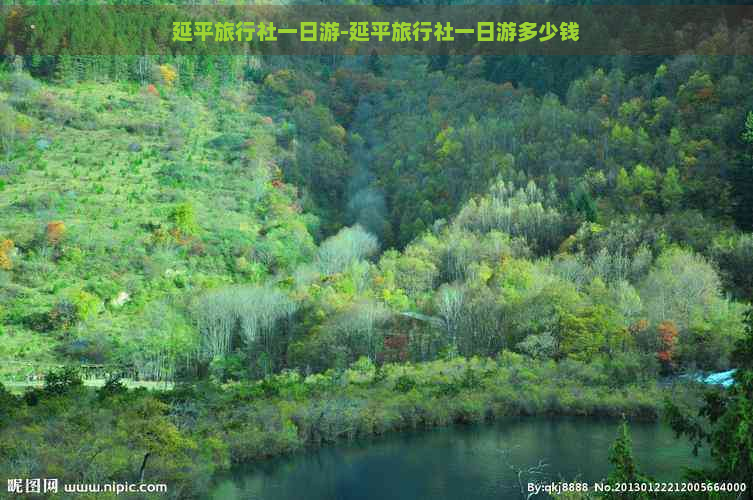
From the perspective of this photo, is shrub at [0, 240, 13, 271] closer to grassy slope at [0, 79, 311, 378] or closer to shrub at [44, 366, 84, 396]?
grassy slope at [0, 79, 311, 378]

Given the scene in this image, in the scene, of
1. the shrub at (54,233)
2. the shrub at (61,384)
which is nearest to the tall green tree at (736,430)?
the shrub at (61,384)

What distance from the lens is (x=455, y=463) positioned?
183ft

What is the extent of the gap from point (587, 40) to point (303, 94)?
40682 millimetres

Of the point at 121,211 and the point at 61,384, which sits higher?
the point at 121,211

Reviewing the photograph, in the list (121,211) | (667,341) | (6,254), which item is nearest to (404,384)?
(667,341)

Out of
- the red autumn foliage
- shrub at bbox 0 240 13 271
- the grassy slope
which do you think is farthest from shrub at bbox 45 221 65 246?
the red autumn foliage

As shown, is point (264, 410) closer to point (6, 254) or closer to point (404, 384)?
point (404, 384)

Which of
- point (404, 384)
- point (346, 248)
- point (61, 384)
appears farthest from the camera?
point (346, 248)

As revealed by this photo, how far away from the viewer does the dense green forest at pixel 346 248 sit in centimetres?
6328

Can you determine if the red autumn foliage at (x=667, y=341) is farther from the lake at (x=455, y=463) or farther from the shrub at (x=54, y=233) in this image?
the shrub at (x=54, y=233)

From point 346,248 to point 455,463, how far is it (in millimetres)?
56023

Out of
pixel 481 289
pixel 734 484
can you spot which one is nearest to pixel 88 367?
pixel 481 289

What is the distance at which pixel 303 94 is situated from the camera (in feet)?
481

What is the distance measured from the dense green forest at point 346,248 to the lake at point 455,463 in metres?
1.96
